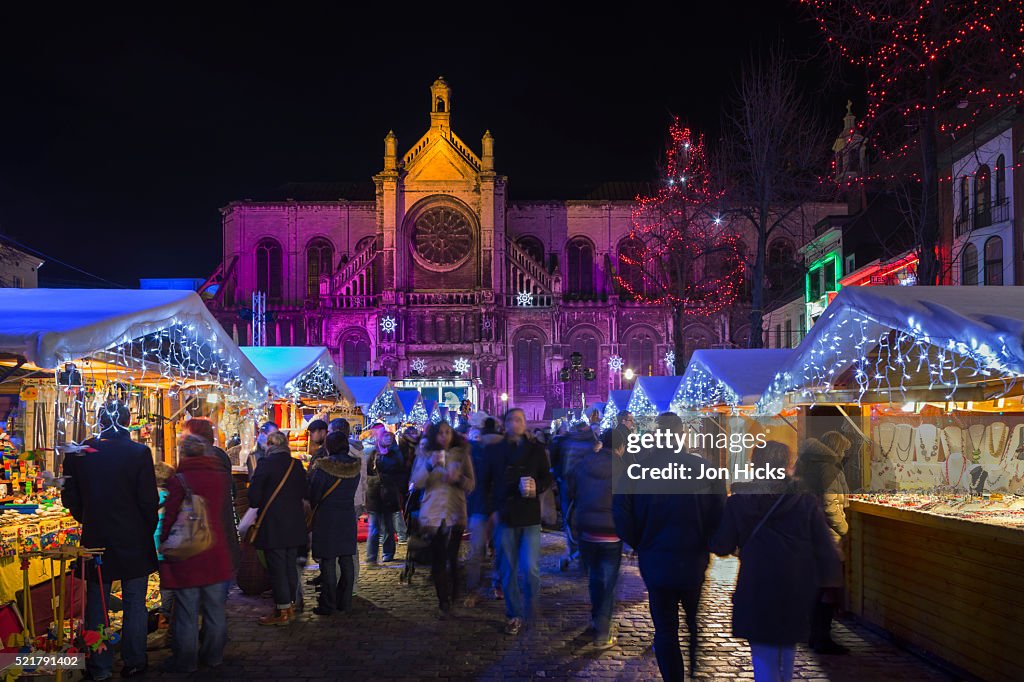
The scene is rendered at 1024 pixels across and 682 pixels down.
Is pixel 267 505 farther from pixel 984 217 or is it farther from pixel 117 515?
pixel 984 217

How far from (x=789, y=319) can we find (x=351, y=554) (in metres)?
32.6

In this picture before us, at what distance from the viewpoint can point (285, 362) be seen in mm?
13164

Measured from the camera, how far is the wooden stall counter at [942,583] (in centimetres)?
555

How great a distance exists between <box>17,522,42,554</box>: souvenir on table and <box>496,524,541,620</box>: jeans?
3754mm

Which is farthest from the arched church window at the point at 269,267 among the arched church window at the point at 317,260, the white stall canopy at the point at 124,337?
the white stall canopy at the point at 124,337

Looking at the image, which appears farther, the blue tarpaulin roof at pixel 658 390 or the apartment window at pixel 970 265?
the apartment window at pixel 970 265

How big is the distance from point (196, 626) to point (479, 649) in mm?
2210

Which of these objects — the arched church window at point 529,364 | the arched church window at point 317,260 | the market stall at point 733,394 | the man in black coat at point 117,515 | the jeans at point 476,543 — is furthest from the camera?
the arched church window at point 317,260

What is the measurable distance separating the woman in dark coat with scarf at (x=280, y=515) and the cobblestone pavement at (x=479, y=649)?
1.23ft

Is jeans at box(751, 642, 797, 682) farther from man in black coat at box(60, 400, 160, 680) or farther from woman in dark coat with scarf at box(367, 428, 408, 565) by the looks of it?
woman in dark coat with scarf at box(367, 428, 408, 565)

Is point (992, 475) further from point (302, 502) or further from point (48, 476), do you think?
point (48, 476)

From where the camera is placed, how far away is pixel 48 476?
8891mm

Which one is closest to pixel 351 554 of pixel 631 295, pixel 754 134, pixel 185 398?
pixel 185 398

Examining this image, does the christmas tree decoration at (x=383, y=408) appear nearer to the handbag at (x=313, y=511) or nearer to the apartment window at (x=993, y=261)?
the handbag at (x=313, y=511)
